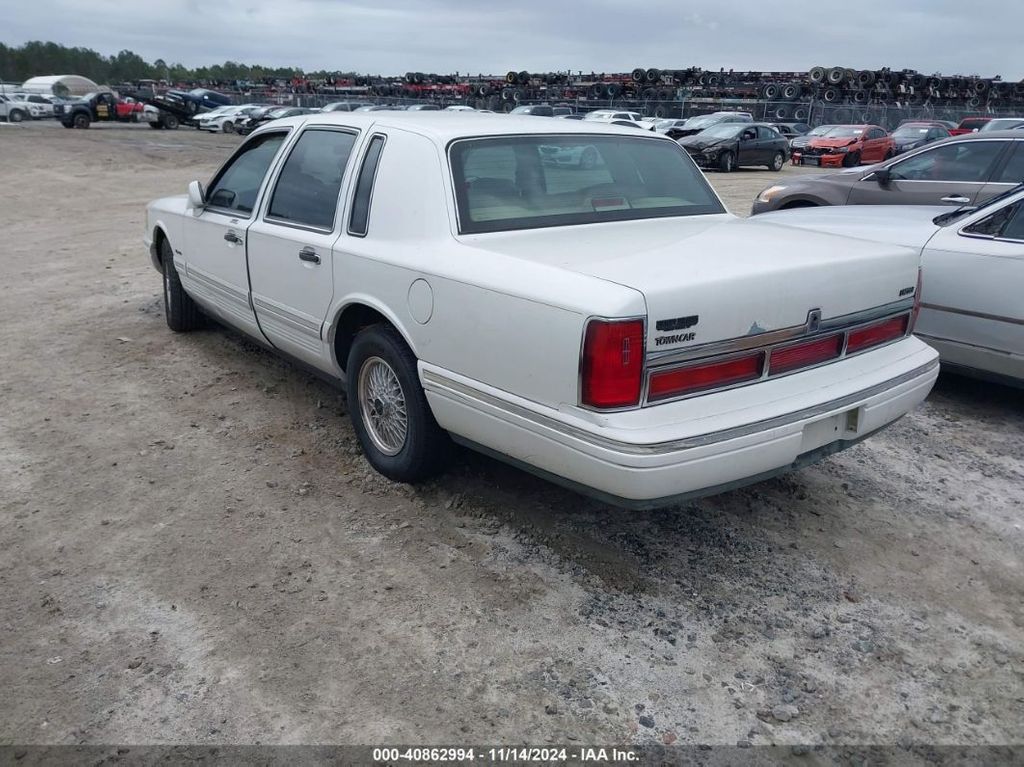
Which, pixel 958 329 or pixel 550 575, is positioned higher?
pixel 958 329

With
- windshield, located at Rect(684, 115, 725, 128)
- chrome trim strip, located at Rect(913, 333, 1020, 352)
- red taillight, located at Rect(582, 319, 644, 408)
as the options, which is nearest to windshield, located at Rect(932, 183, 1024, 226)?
chrome trim strip, located at Rect(913, 333, 1020, 352)

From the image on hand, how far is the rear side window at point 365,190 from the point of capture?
395 cm

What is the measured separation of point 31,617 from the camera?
10.0 feet

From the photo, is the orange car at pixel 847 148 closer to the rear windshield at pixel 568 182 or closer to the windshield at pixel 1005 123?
the windshield at pixel 1005 123

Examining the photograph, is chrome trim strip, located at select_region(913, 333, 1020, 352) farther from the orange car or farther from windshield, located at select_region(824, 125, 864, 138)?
windshield, located at select_region(824, 125, 864, 138)

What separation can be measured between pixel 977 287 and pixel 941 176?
301cm

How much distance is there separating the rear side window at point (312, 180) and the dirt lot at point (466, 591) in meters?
1.15

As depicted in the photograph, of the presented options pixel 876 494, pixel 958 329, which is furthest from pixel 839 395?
pixel 958 329

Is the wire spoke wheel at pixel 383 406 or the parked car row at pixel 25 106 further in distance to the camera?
the parked car row at pixel 25 106

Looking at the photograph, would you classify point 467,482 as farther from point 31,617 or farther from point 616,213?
point 31,617

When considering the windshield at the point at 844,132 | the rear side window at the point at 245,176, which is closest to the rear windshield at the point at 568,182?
the rear side window at the point at 245,176

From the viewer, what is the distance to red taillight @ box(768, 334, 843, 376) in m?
3.23

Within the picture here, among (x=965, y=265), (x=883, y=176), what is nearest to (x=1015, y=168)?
(x=883, y=176)

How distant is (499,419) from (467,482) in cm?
101
